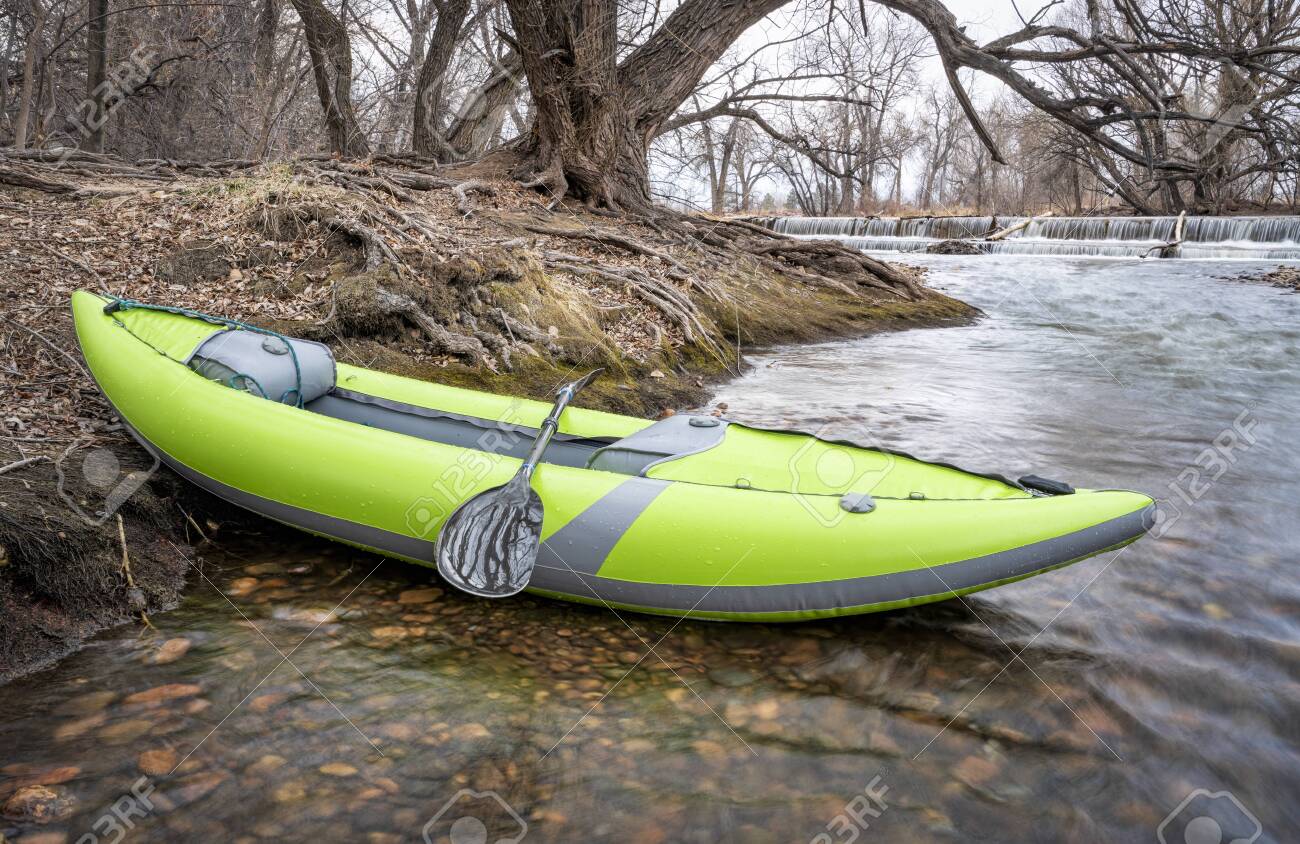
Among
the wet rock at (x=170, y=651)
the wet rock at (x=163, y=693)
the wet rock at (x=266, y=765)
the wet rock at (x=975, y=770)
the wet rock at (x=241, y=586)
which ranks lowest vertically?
the wet rock at (x=975, y=770)

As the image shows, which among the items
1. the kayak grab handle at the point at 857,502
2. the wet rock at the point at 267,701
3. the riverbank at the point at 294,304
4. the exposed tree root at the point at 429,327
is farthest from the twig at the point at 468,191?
the wet rock at the point at 267,701

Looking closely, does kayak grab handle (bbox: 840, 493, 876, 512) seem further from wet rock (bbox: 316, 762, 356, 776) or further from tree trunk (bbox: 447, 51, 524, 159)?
tree trunk (bbox: 447, 51, 524, 159)

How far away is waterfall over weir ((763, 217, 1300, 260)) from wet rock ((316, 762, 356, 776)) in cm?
1708

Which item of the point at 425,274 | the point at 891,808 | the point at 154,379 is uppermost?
the point at 425,274

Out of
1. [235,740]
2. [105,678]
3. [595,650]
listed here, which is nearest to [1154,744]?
[595,650]

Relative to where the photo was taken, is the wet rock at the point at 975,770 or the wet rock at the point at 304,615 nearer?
the wet rock at the point at 975,770

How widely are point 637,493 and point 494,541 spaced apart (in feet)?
1.64

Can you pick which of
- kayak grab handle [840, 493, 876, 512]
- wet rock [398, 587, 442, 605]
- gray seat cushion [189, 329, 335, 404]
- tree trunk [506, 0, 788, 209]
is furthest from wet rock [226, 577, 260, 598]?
tree trunk [506, 0, 788, 209]

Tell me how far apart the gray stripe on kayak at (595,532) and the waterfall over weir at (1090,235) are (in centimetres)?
1600

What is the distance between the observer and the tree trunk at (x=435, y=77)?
10.7m

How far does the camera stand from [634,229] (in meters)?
8.50

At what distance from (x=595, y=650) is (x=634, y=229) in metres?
6.42

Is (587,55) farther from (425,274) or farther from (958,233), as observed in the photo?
(958,233)

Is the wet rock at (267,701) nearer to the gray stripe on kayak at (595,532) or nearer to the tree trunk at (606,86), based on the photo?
the gray stripe on kayak at (595,532)
